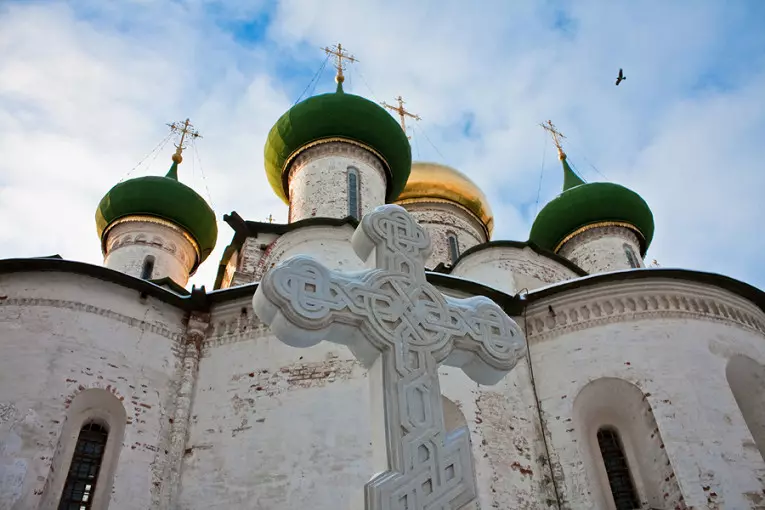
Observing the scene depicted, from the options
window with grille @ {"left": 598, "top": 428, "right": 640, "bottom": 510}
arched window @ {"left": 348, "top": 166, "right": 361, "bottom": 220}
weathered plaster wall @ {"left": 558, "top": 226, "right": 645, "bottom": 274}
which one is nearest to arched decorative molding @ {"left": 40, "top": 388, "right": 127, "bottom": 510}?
window with grille @ {"left": 598, "top": 428, "right": 640, "bottom": 510}

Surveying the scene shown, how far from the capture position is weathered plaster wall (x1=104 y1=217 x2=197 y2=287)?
11.1 meters

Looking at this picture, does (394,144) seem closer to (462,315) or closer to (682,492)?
(682,492)

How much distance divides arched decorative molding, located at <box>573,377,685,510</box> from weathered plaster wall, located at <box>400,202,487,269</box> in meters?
6.12

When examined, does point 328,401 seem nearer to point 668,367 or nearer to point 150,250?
point 668,367

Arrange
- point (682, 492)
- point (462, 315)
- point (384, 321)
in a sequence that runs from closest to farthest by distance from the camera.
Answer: point (384, 321) < point (462, 315) < point (682, 492)

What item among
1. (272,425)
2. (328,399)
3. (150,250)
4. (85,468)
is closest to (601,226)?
(328,399)

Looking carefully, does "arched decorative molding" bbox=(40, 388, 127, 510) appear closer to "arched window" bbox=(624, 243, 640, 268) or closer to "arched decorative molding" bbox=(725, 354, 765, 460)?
"arched decorative molding" bbox=(725, 354, 765, 460)

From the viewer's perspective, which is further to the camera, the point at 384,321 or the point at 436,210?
the point at 436,210

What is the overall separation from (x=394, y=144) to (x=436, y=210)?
280cm

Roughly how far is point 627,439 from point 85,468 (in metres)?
4.73

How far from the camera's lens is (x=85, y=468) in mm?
5789

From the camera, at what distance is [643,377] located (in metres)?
6.43

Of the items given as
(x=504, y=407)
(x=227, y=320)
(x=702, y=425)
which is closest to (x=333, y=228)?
(x=227, y=320)

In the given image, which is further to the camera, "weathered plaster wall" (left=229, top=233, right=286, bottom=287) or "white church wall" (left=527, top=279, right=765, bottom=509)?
"weathered plaster wall" (left=229, top=233, right=286, bottom=287)
